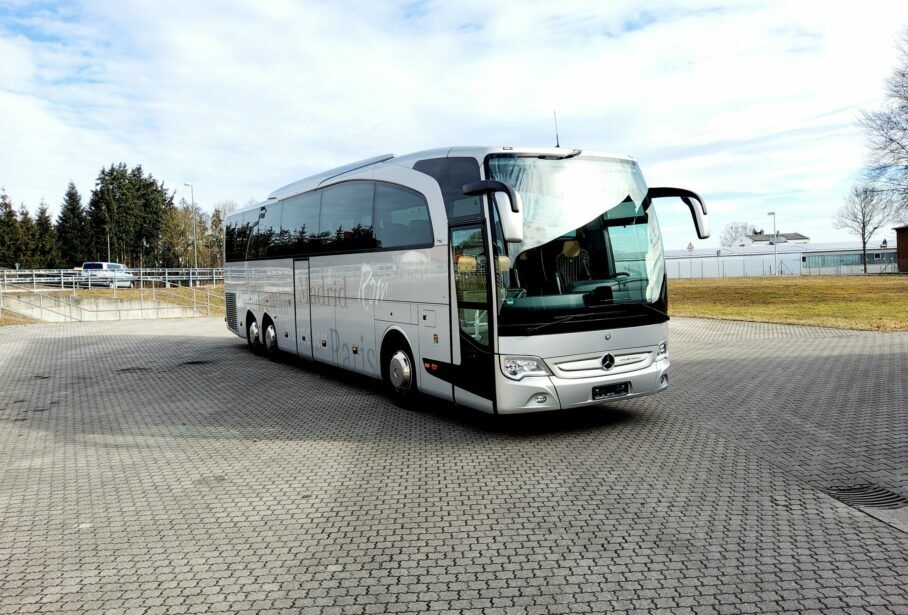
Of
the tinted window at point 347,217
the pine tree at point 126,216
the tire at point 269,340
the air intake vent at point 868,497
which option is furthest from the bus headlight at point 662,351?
the pine tree at point 126,216

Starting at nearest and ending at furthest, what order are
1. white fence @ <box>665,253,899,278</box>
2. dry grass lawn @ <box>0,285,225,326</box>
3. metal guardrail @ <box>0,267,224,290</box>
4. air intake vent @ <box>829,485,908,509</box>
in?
1. air intake vent @ <box>829,485,908,509</box>
2. metal guardrail @ <box>0,267,224,290</box>
3. dry grass lawn @ <box>0,285,225,326</box>
4. white fence @ <box>665,253,899,278</box>

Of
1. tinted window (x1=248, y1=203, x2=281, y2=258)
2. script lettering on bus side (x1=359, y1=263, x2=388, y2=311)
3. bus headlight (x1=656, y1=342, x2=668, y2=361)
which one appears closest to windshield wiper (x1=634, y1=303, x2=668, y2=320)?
bus headlight (x1=656, y1=342, x2=668, y2=361)

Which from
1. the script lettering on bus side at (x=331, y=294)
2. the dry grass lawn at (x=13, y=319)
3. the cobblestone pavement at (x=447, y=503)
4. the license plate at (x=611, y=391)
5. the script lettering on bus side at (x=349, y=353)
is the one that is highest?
the script lettering on bus side at (x=331, y=294)

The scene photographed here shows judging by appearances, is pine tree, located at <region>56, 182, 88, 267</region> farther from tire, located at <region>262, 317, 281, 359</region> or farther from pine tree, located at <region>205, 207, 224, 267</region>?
tire, located at <region>262, 317, 281, 359</region>

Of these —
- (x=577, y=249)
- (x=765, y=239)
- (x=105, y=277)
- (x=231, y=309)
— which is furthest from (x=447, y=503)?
(x=765, y=239)

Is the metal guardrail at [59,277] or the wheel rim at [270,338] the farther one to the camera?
the metal guardrail at [59,277]

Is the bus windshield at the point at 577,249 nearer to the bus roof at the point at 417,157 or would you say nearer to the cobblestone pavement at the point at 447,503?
the bus roof at the point at 417,157

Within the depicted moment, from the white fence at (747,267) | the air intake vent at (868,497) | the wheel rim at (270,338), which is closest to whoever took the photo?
the air intake vent at (868,497)

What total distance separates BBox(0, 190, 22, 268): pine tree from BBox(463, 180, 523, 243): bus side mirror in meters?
71.5

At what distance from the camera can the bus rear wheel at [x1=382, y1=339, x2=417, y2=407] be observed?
28.1ft

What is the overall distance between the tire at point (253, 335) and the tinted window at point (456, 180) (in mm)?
8150

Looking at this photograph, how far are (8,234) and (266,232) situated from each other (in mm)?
63491

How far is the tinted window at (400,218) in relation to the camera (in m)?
8.12

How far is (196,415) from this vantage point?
8797mm
